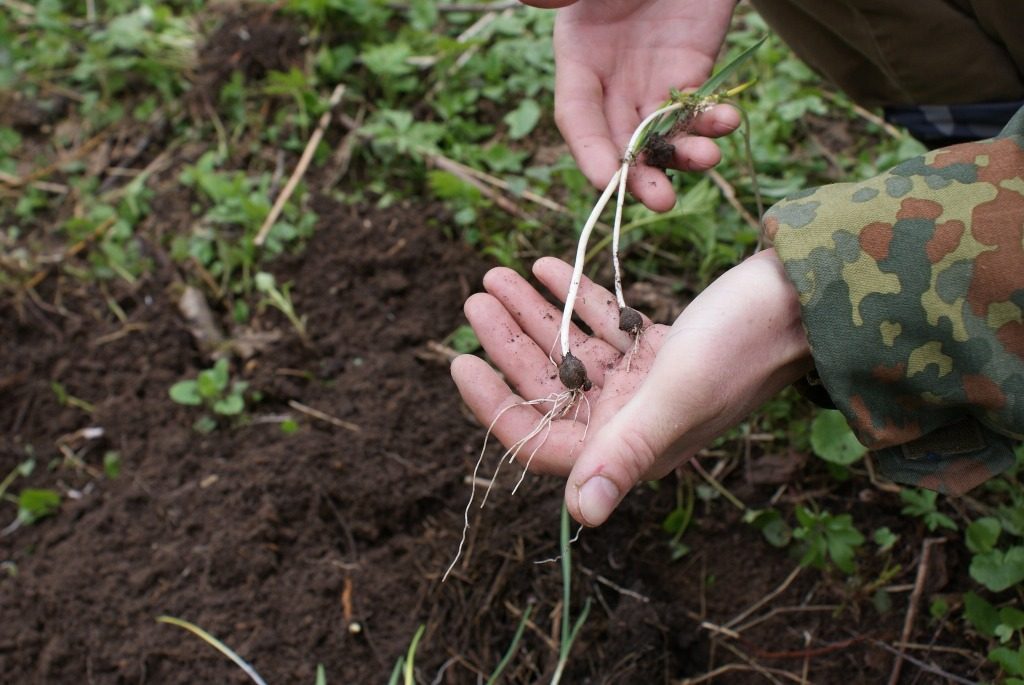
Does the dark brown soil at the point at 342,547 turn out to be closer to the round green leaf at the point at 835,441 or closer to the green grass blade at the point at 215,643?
the green grass blade at the point at 215,643

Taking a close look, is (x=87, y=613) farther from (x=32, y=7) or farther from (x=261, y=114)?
(x=32, y=7)

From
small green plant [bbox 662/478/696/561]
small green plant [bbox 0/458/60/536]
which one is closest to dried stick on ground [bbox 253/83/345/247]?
small green plant [bbox 0/458/60/536]

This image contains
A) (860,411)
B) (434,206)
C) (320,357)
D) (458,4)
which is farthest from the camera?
Answer: (458,4)

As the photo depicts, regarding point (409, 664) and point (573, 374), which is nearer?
point (573, 374)

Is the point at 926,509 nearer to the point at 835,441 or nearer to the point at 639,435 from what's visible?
the point at 835,441

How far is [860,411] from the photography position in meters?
1.34

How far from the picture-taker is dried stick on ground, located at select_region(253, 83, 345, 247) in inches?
104

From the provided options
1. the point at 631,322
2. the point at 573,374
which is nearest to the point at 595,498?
the point at 573,374

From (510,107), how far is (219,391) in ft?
4.22

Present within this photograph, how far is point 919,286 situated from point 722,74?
0.67 meters

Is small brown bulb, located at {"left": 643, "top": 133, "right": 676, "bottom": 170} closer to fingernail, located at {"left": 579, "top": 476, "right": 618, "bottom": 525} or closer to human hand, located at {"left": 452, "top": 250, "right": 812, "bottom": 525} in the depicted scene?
human hand, located at {"left": 452, "top": 250, "right": 812, "bottom": 525}

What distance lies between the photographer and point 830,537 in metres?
1.76

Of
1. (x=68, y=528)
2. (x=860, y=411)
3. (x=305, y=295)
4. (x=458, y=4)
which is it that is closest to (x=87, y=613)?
(x=68, y=528)

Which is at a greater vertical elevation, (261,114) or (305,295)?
(261,114)
